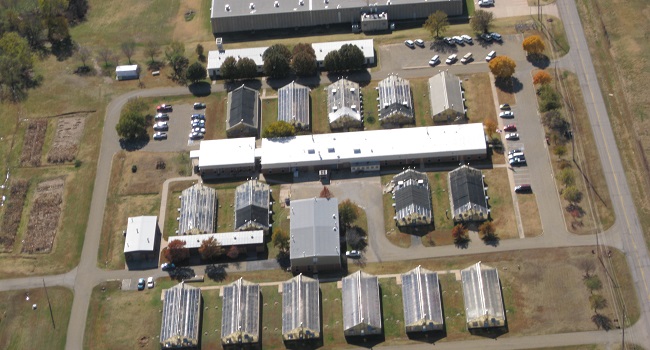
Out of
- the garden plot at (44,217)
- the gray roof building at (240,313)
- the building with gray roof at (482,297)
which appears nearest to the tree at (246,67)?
the garden plot at (44,217)

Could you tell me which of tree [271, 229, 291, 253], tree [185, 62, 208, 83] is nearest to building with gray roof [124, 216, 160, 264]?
tree [271, 229, 291, 253]

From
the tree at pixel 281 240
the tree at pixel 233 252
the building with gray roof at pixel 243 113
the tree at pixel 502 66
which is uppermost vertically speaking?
the tree at pixel 502 66

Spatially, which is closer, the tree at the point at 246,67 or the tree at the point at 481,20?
the tree at the point at 246,67

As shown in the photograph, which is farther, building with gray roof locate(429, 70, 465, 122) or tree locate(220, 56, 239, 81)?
tree locate(220, 56, 239, 81)

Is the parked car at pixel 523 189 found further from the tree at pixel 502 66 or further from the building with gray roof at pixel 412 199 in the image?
the tree at pixel 502 66

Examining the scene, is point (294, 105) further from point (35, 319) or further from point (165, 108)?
point (35, 319)

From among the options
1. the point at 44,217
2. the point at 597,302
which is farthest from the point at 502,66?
the point at 44,217

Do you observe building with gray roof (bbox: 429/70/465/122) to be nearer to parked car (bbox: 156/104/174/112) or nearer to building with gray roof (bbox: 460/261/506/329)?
building with gray roof (bbox: 460/261/506/329)
